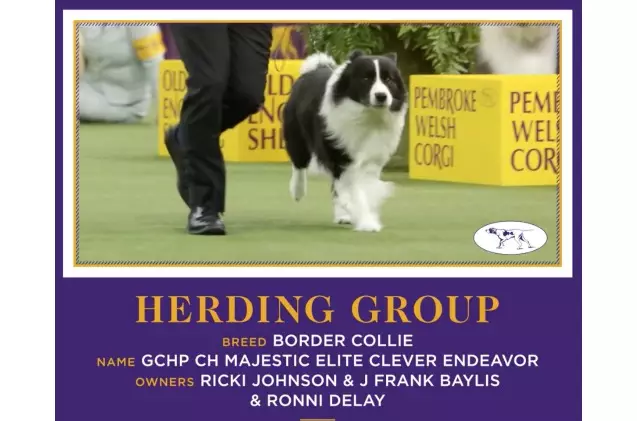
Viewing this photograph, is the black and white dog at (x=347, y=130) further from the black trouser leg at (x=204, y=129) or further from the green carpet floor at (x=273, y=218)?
the black trouser leg at (x=204, y=129)

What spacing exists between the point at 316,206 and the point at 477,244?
1.65 meters

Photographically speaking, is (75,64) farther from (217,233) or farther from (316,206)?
(316,206)

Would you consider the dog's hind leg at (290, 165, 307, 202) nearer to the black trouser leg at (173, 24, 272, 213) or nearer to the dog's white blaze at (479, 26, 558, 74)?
the black trouser leg at (173, 24, 272, 213)

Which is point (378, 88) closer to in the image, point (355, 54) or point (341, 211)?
point (355, 54)

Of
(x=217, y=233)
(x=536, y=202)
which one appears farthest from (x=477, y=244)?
(x=217, y=233)

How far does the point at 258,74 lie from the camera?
7.09m

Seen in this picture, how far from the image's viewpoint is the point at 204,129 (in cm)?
726

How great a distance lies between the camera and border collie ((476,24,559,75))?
616 centimetres

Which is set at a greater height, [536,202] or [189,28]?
[189,28]

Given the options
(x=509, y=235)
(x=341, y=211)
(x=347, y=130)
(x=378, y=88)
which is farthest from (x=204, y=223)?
(x=509, y=235)

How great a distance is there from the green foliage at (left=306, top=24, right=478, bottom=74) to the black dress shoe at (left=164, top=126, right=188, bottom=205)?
0.84 meters

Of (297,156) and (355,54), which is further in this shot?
(297,156)

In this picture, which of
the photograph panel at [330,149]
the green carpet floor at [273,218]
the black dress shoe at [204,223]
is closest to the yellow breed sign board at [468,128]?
the photograph panel at [330,149]

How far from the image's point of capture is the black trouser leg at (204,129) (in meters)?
7.07
